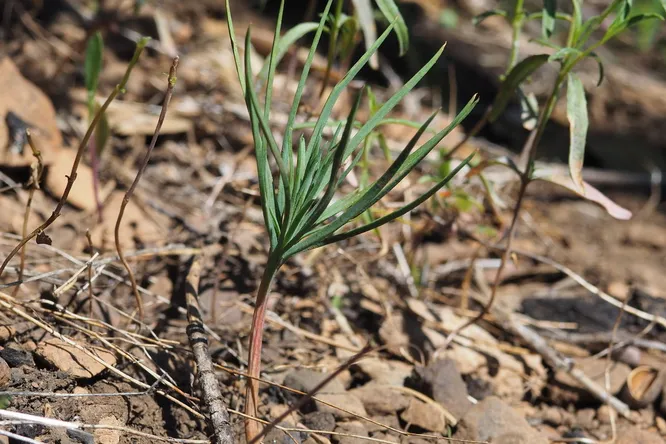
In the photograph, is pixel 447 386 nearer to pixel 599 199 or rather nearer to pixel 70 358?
pixel 599 199

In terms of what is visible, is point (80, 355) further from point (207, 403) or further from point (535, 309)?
point (535, 309)

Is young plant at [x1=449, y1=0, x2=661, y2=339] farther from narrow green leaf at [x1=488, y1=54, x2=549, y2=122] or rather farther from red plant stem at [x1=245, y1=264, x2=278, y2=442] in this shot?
red plant stem at [x1=245, y1=264, x2=278, y2=442]

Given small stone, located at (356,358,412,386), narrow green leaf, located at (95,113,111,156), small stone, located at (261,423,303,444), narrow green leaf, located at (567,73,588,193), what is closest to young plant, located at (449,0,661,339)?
narrow green leaf, located at (567,73,588,193)

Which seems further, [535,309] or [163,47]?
[163,47]

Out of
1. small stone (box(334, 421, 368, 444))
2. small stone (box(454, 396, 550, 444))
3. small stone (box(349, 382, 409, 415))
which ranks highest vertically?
small stone (box(334, 421, 368, 444))

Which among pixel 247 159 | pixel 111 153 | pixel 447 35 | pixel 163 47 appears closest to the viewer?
pixel 111 153

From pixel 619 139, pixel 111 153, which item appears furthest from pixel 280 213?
pixel 619 139
